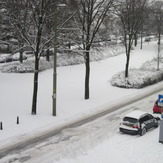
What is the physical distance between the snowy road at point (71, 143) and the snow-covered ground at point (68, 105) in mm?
617

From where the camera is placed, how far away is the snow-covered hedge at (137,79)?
33156mm

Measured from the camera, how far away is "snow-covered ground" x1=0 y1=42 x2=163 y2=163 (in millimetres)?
15800

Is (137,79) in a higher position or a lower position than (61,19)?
lower

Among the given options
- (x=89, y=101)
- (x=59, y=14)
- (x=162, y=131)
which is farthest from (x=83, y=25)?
(x=162, y=131)

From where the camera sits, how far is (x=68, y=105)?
82.0 feet

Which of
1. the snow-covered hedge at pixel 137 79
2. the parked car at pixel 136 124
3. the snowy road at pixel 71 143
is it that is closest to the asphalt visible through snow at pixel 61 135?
the snowy road at pixel 71 143

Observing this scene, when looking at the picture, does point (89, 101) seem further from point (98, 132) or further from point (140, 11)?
point (140, 11)

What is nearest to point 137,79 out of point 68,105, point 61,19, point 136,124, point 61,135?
point 68,105

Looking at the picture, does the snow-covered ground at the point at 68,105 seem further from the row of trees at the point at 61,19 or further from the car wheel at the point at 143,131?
the row of trees at the point at 61,19

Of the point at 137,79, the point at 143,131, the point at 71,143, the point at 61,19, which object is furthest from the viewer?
the point at 137,79

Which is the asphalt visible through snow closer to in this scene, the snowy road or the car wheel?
the snowy road

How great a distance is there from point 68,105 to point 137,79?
12129 mm

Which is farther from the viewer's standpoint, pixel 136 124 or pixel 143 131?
pixel 143 131

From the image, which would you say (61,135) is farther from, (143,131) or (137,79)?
(137,79)
